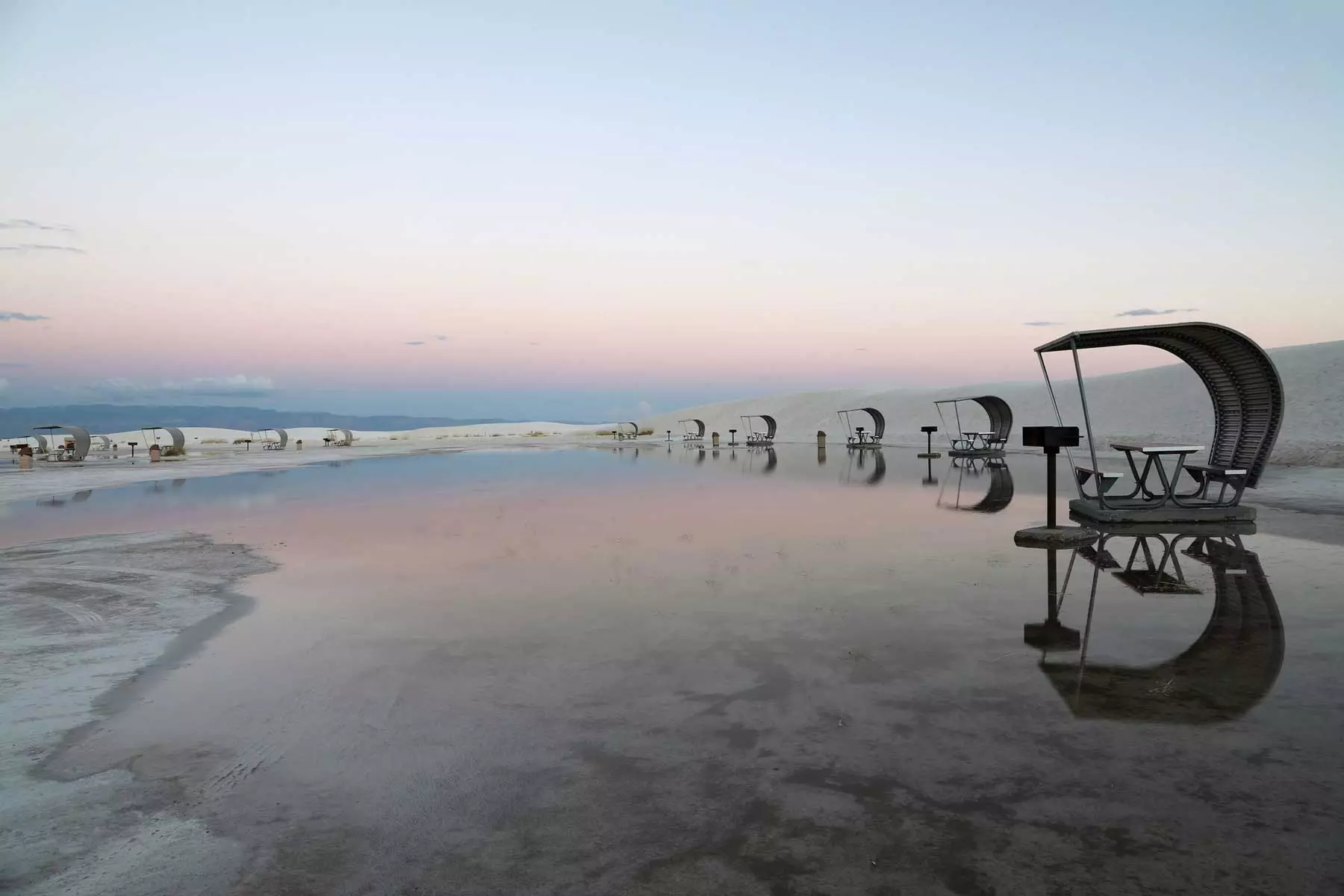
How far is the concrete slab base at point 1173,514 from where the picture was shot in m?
11.3

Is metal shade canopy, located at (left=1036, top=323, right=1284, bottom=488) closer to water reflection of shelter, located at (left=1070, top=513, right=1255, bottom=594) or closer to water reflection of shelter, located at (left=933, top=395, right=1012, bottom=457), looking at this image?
water reflection of shelter, located at (left=1070, top=513, right=1255, bottom=594)

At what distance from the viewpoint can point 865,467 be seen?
84.9ft

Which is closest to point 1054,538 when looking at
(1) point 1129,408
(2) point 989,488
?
(2) point 989,488

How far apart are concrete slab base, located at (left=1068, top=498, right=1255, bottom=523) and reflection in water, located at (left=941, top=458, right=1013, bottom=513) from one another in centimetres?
213

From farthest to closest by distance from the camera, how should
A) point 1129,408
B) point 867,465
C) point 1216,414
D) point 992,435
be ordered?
1. point 1129,408
2. point 992,435
3. point 867,465
4. point 1216,414

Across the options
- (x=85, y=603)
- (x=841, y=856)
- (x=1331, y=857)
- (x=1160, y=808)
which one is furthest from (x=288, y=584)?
(x=1331, y=857)

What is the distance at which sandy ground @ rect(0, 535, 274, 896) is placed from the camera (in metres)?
2.87

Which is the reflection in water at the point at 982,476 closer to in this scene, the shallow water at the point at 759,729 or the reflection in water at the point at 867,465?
the reflection in water at the point at 867,465

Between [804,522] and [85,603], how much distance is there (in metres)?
9.08

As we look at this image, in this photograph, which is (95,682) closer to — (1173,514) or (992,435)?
(1173,514)

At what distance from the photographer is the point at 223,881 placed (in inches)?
107

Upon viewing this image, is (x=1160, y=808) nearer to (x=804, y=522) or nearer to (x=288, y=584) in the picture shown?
(x=288, y=584)

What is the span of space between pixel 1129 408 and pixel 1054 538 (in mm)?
56957

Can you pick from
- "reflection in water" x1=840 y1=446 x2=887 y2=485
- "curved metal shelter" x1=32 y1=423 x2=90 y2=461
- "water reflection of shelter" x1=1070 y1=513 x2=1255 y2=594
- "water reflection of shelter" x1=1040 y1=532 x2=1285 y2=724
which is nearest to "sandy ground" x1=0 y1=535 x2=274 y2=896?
"water reflection of shelter" x1=1040 y1=532 x2=1285 y2=724
